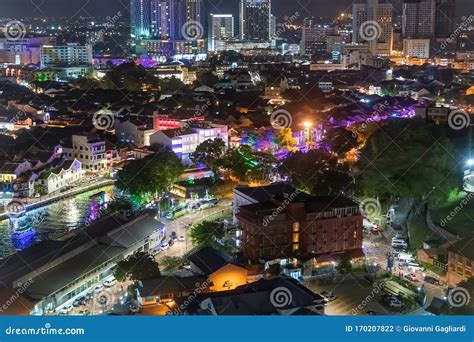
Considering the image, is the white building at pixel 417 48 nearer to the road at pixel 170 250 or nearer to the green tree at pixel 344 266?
the road at pixel 170 250

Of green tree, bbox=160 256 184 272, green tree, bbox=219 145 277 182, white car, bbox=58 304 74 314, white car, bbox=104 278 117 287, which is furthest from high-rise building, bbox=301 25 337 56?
white car, bbox=58 304 74 314

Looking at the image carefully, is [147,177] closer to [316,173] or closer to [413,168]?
[316,173]

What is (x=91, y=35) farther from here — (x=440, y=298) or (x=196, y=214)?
(x=440, y=298)

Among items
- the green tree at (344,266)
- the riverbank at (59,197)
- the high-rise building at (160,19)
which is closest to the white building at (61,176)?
the riverbank at (59,197)

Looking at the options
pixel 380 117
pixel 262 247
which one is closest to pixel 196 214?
pixel 262 247

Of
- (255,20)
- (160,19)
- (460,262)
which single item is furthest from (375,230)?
(255,20)

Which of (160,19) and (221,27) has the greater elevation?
(160,19)

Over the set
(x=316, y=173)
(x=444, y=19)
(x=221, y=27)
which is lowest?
(x=316, y=173)
